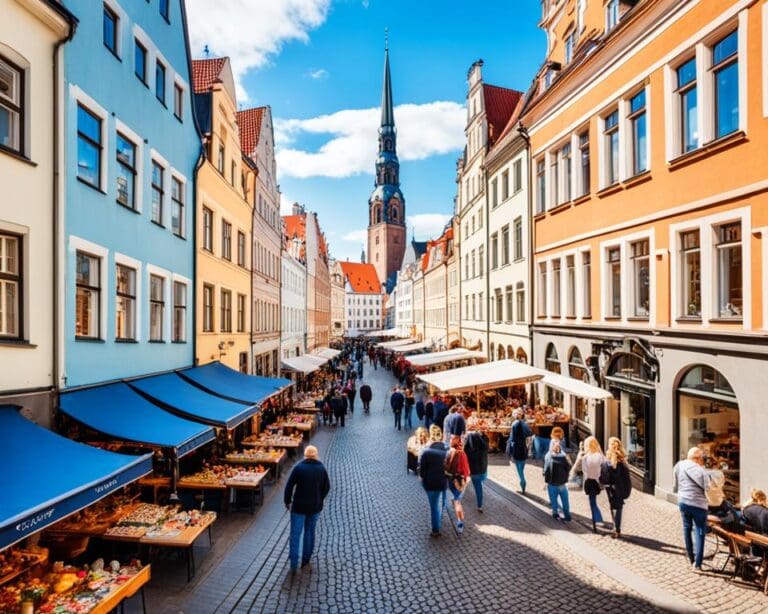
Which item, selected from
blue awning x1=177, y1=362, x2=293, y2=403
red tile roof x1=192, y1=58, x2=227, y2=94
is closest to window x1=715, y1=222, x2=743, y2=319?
blue awning x1=177, y1=362, x2=293, y2=403

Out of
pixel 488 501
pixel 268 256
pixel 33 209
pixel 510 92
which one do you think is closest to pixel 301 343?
pixel 268 256

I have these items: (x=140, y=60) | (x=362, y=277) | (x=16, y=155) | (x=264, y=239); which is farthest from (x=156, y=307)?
(x=362, y=277)

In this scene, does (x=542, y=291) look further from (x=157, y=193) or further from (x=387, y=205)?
(x=387, y=205)

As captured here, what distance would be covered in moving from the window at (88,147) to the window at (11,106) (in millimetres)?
1638

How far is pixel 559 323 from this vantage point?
19.5m

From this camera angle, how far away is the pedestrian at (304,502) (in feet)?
28.6

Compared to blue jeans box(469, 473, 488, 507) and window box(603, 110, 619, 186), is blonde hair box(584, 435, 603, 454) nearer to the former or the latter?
blue jeans box(469, 473, 488, 507)

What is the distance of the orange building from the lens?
33.8 feet

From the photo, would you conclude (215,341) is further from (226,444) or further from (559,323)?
(559,323)

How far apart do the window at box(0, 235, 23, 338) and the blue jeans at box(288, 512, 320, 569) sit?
16.6 ft

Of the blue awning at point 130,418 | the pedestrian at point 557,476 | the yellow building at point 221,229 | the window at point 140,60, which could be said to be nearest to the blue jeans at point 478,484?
the pedestrian at point 557,476

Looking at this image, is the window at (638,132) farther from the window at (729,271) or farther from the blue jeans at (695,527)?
the blue jeans at (695,527)

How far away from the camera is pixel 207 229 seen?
1861 centimetres

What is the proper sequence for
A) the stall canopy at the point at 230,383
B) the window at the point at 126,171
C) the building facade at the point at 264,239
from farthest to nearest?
1. the building facade at the point at 264,239
2. the stall canopy at the point at 230,383
3. the window at the point at 126,171
